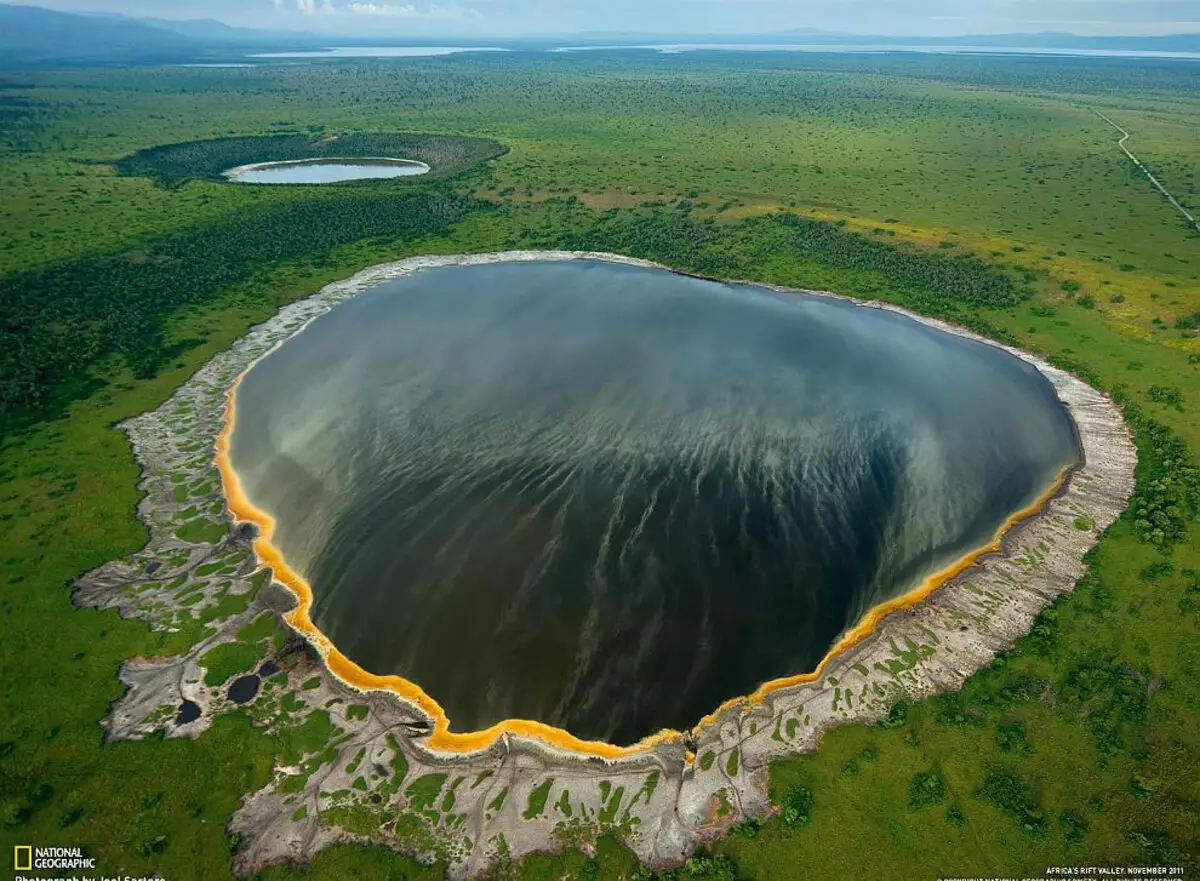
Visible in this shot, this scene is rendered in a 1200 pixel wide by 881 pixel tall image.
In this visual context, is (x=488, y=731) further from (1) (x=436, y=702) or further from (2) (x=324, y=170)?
(2) (x=324, y=170)

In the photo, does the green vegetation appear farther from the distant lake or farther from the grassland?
the distant lake

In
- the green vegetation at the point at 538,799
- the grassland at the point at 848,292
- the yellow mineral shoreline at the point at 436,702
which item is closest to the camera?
the grassland at the point at 848,292

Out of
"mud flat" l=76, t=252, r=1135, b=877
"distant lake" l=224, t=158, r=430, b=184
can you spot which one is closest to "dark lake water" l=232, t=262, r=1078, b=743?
"mud flat" l=76, t=252, r=1135, b=877

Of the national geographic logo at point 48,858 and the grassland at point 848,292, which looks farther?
the grassland at point 848,292

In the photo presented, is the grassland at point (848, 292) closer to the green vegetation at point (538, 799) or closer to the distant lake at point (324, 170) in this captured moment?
the green vegetation at point (538, 799)

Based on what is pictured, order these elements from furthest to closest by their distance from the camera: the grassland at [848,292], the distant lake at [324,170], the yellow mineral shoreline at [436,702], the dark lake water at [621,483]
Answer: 1. the distant lake at [324,170]
2. the dark lake water at [621,483]
3. the yellow mineral shoreline at [436,702]
4. the grassland at [848,292]

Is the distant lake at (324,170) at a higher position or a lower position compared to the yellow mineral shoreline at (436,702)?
higher

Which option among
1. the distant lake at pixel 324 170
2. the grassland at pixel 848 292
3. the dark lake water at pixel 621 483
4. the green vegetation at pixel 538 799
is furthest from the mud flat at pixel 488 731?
the distant lake at pixel 324 170

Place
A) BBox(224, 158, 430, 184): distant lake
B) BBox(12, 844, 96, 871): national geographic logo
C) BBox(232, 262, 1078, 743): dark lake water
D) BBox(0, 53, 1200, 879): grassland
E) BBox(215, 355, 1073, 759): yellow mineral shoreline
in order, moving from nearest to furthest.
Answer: BBox(12, 844, 96, 871): national geographic logo < BBox(0, 53, 1200, 879): grassland < BBox(215, 355, 1073, 759): yellow mineral shoreline < BBox(232, 262, 1078, 743): dark lake water < BBox(224, 158, 430, 184): distant lake
